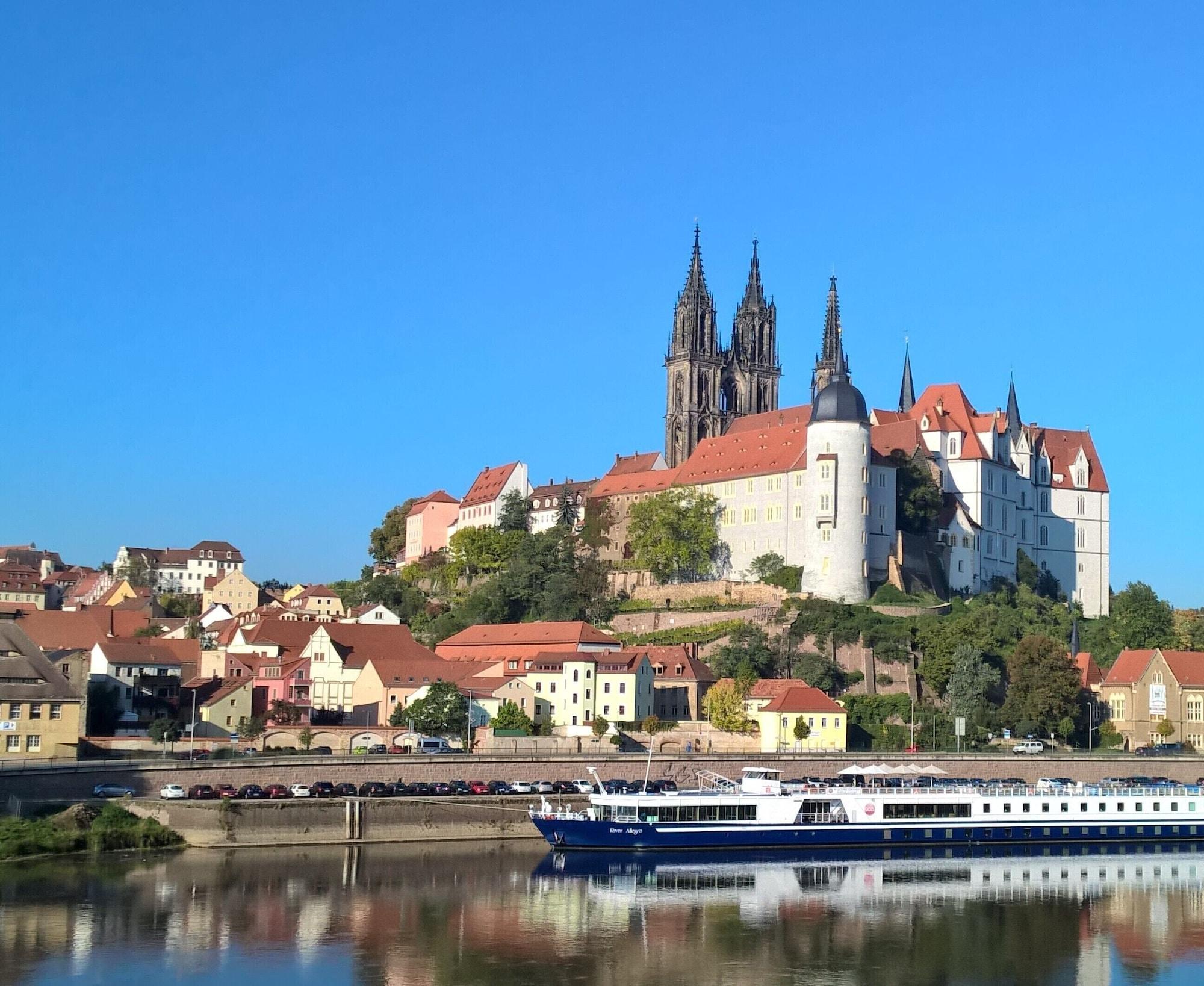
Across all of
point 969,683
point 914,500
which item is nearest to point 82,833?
point 969,683

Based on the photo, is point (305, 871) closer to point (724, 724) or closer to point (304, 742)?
point (304, 742)

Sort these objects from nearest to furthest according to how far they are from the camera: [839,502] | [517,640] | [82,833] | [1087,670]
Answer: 1. [82,833]
2. [1087,670]
3. [517,640]
4. [839,502]

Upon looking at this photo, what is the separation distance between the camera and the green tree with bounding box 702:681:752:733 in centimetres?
8500

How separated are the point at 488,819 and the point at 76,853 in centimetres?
1591

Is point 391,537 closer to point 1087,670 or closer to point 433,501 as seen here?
point 433,501

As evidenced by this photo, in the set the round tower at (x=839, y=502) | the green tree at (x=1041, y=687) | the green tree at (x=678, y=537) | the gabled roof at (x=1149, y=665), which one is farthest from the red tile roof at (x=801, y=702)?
the green tree at (x=678, y=537)

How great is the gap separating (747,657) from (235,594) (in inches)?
2280

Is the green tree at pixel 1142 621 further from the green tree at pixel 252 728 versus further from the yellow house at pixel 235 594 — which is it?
the yellow house at pixel 235 594

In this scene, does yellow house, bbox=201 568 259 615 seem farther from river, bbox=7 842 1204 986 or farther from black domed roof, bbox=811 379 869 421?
river, bbox=7 842 1204 986

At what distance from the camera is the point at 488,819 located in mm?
64688

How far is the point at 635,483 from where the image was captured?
13000 centimetres

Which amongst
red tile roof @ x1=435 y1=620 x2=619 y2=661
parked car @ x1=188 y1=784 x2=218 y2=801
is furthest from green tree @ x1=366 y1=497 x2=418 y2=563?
parked car @ x1=188 y1=784 x2=218 y2=801

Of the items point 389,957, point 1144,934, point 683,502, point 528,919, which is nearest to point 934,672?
point 683,502

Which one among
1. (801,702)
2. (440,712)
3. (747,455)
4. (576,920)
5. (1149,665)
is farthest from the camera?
(747,455)
